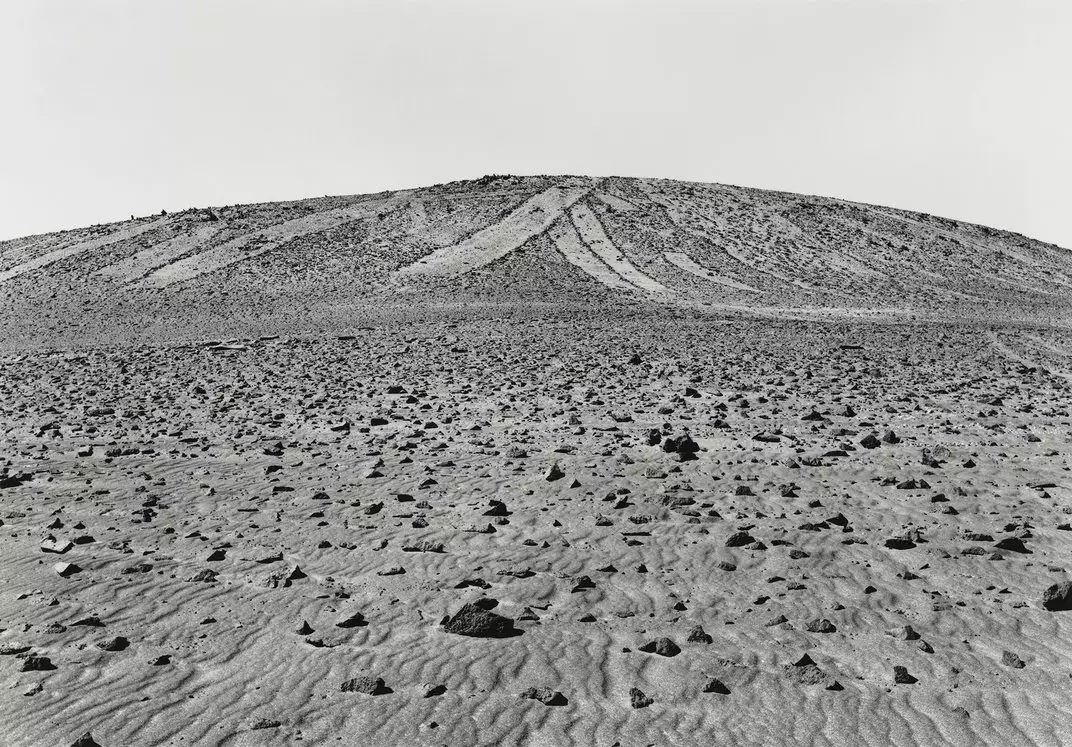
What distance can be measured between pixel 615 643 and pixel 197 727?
258 centimetres

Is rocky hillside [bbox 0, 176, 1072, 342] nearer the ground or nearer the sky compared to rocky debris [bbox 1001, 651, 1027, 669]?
nearer the sky

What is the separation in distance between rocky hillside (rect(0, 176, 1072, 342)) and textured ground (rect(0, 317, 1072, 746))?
13.2 m

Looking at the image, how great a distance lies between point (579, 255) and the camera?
122 ft

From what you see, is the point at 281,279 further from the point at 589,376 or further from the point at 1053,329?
the point at 1053,329

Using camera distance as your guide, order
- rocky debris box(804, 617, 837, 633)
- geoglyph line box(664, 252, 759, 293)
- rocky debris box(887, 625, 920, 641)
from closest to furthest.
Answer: rocky debris box(887, 625, 920, 641), rocky debris box(804, 617, 837, 633), geoglyph line box(664, 252, 759, 293)

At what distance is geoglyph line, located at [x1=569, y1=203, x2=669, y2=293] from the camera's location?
108 ft

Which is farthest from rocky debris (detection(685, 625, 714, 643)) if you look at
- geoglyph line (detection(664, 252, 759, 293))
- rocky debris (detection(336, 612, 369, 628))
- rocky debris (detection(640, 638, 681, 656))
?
geoglyph line (detection(664, 252, 759, 293))

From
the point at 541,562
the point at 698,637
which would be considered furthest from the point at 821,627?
the point at 541,562

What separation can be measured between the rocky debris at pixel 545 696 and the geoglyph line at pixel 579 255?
87.2 feet

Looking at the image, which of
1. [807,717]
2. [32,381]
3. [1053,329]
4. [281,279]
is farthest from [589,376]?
[281,279]

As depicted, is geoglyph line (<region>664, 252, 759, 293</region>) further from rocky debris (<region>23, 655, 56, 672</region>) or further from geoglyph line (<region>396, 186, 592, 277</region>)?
rocky debris (<region>23, 655, 56, 672</region>)

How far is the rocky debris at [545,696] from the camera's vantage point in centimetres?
546

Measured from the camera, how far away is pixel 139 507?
9.36 meters

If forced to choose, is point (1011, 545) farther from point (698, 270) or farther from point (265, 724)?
point (698, 270)
